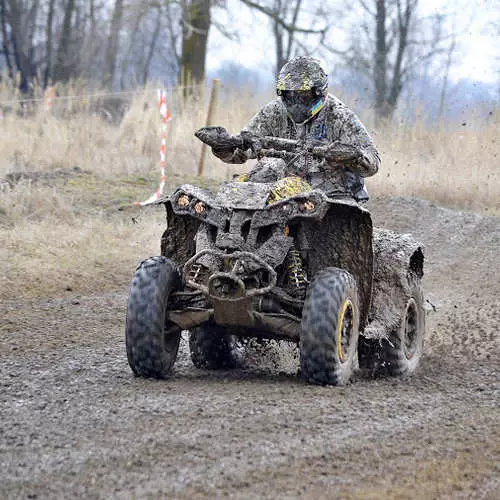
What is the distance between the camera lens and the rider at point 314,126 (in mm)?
6586

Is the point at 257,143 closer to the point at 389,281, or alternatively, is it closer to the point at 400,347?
the point at 389,281

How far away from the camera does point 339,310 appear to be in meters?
5.68

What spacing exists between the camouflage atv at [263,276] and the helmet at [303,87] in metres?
0.33

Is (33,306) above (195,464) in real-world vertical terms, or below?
below

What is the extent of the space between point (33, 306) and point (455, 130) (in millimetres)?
9429

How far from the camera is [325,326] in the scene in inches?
221

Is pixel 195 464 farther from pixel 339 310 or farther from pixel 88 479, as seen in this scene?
pixel 339 310

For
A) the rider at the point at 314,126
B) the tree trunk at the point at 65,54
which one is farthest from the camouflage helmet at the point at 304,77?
the tree trunk at the point at 65,54

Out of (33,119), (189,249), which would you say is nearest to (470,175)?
(33,119)

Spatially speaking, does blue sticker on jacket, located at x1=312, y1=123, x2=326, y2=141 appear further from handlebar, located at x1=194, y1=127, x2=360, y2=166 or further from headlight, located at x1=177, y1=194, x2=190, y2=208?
headlight, located at x1=177, y1=194, x2=190, y2=208

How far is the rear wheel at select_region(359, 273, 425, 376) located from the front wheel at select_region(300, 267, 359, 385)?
98 centimetres

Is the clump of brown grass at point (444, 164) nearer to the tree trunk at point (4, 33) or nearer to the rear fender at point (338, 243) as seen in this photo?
the rear fender at point (338, 243)

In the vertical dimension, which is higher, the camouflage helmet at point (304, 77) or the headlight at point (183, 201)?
the camouflage helmet at point (304, 77)

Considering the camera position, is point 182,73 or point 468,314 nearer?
point 468,314
